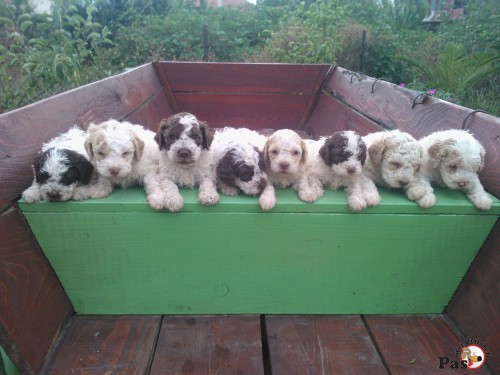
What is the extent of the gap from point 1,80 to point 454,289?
497 centimetres

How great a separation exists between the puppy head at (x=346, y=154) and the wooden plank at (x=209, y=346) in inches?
41.8

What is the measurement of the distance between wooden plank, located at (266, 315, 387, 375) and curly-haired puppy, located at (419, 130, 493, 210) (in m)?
0.99

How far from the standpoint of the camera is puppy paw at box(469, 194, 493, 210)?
200 centimetres

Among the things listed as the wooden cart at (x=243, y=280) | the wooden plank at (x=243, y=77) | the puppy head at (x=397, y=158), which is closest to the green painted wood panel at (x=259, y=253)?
the wooden cart at (x=243, y=280)

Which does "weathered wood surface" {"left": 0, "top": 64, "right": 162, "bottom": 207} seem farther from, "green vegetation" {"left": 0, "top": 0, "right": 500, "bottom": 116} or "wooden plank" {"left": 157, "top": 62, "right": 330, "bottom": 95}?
"wooden plank" {"left": 157, "top": 62, "right": 330, "bottom": 95}

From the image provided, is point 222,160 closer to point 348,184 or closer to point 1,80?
point 348,184

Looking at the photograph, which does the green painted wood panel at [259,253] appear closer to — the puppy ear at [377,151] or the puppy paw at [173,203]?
the puppy paw at [173,203]

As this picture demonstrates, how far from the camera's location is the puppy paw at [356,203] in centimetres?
203

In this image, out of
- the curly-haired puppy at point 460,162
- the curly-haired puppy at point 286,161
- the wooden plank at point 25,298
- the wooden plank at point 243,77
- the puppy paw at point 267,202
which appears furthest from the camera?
A: the wooden plank at point 243,77

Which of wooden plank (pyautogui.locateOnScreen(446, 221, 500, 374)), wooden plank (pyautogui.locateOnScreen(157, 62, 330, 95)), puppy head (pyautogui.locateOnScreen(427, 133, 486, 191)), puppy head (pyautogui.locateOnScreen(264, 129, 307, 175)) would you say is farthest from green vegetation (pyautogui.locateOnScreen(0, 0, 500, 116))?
wooden plank (pyautogui.locateOnScreen(446, 221, 500, 374))

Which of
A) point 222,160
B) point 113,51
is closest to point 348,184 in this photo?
point 222,160

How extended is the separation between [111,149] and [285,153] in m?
1.07

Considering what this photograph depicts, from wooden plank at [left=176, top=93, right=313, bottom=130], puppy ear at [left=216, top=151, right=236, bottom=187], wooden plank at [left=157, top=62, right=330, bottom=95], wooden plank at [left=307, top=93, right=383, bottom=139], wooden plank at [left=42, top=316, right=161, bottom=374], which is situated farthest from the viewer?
wooden plank at [left=176, top=93, right=313, bottom=130]

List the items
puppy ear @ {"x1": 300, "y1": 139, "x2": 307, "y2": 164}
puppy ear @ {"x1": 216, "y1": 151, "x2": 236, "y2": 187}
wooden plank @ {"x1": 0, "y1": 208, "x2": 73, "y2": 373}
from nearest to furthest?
wooden plank @ {"x1": 0, "y1": 208, "x2": 73, "y2": 373} < puppy ear @ {"x1": 216, "y1": 151, "x2": 236, "y2": 187} < puppy ear @ {"x1": 300, "y1": 139, "x2": 307, "y2": 164}
